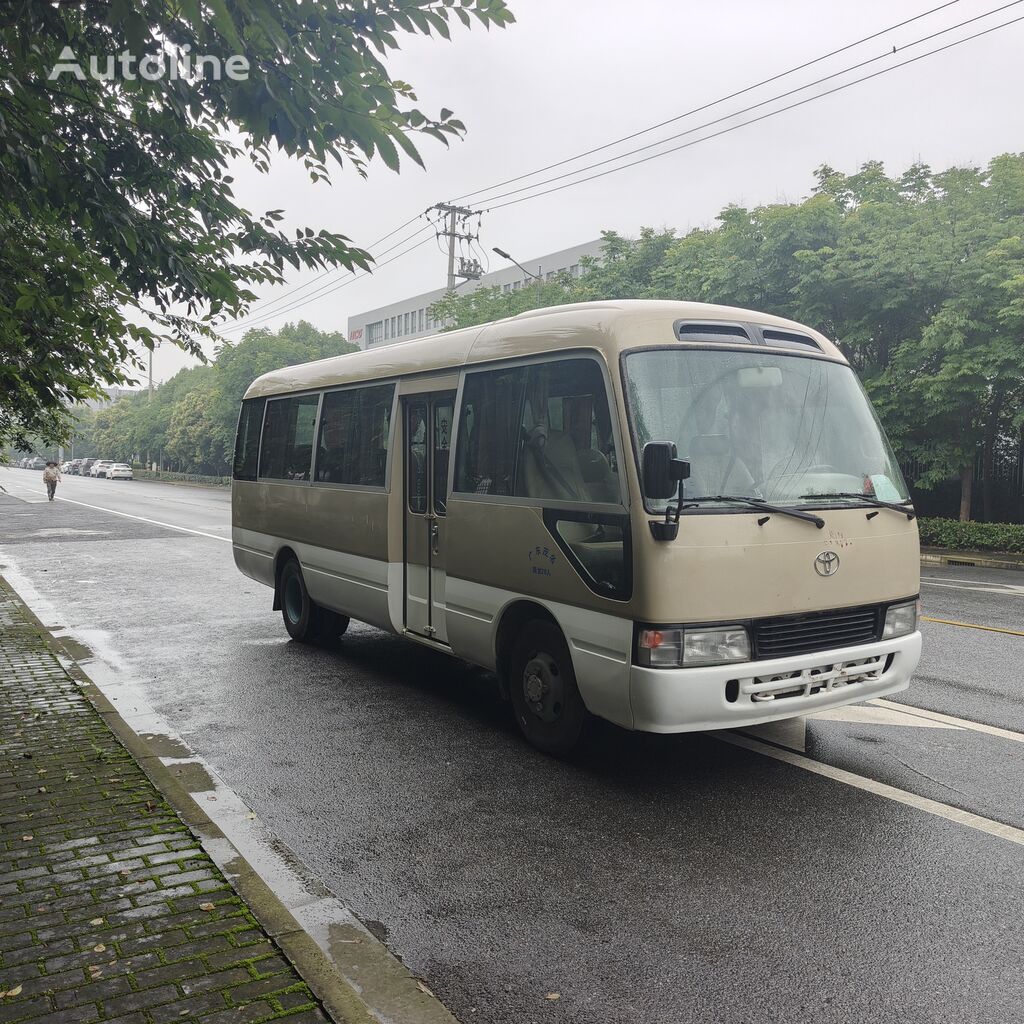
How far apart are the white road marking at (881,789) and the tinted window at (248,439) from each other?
20.7 ft

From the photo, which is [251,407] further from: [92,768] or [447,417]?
[92,768]

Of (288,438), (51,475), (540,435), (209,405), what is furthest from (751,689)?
(209,405)

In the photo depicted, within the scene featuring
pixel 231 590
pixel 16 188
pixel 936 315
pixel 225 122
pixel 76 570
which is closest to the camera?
pixel 16 188

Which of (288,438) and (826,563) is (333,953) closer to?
(826,563)

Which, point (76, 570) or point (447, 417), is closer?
point (447, 417)

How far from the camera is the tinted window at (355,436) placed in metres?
7.96

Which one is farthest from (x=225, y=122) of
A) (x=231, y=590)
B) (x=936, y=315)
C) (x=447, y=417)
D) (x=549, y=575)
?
(x=936, y=315)

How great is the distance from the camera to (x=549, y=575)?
5.81 metres

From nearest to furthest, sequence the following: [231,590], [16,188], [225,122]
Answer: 1. [16,188]
2. [225,122]
3. [231,590]

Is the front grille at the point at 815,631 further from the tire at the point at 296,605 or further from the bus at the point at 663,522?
the tire at the point at 296,605

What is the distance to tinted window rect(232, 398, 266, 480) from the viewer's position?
10609 millimetres

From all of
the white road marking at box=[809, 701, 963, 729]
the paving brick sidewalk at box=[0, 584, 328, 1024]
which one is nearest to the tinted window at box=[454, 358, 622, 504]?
the white road marking at box=[809, 701, 963, 729]

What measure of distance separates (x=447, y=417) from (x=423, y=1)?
3427 millimetres

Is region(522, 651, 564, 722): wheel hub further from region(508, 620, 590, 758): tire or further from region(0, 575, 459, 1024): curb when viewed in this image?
region(0, 575, 459, 1024): curb
